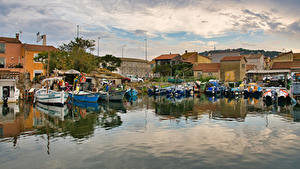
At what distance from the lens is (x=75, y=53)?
4534cm

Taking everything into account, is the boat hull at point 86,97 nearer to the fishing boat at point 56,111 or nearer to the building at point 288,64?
the fishing boat at point 56,111

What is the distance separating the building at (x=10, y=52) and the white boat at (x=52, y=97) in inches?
672

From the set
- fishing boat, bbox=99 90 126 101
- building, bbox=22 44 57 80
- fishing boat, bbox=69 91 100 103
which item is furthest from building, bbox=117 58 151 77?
fishing boat, bbox=69 91 100 103

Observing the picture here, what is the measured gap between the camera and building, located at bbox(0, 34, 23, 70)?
145 ft

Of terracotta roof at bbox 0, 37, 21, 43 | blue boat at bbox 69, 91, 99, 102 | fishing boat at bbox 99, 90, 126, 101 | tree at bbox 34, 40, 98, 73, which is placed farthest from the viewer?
terracotta roof at bbox 0, 37, 21, 43

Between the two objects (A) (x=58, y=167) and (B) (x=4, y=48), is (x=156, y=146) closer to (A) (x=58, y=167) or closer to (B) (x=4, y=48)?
(A) (x=58, y=167)

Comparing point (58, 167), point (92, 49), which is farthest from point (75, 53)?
point (58, 167)

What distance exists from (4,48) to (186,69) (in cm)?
4457

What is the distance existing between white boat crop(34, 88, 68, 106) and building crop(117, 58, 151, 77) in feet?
170

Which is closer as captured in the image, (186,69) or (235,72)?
(235,72)

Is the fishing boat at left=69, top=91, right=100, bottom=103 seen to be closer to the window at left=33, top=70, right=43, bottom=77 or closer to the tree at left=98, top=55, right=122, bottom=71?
the window at left=33, top=70, right=43, bottom=77

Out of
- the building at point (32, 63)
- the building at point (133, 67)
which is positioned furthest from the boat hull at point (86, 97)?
the building at point (133, 67)

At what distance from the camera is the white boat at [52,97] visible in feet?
92.5

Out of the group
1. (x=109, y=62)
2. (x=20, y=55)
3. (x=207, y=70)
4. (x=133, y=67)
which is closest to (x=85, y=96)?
(x=20, y=55)
